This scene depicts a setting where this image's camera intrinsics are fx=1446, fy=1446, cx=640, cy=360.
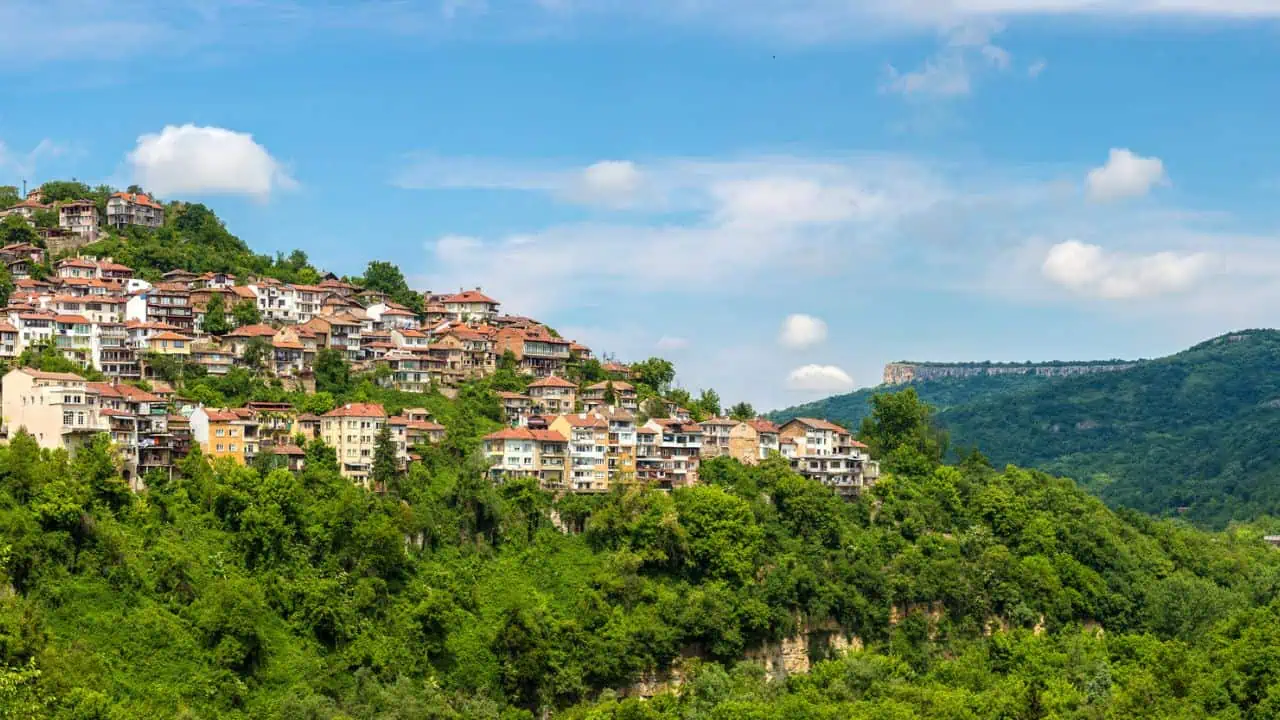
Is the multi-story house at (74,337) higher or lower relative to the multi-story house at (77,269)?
lower

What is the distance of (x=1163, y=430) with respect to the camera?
549 ft

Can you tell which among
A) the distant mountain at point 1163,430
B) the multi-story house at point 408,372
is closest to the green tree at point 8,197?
the multi-story house at point 408,372

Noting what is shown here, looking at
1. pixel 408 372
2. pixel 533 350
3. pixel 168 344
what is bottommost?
pixel 408 372

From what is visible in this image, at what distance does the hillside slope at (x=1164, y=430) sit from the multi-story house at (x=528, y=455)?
256ft

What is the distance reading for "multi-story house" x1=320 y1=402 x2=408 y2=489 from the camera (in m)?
61.9

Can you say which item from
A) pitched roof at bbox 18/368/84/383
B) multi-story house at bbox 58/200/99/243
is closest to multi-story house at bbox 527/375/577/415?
pitched roof at bbox 18/368/84/383

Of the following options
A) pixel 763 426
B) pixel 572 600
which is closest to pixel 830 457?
pixel 763 426

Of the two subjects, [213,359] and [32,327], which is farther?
[213,359]

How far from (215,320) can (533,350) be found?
1660 centimetres

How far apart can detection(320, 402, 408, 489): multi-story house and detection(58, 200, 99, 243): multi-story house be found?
2925 centimetres

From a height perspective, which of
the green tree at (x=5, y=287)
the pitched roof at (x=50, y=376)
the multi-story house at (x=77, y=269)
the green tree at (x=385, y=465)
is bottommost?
the green tree at (x=385, y=465)

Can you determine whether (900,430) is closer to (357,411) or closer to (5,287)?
(357,411)

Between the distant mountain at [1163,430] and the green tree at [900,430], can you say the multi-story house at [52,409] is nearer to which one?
the green tree at [900,430]

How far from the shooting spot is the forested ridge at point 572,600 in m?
48.1
